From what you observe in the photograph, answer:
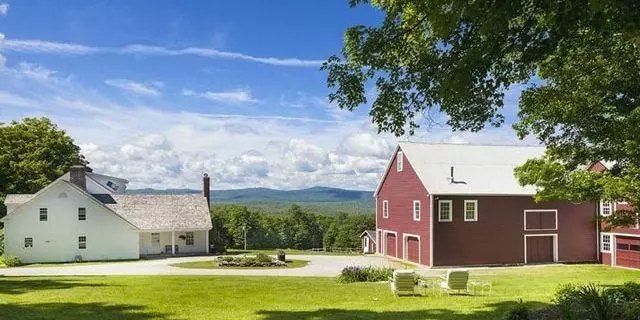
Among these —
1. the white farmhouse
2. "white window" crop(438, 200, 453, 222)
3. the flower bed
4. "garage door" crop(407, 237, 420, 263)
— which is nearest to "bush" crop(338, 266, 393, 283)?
the flower bed

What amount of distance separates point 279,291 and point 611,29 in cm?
1481

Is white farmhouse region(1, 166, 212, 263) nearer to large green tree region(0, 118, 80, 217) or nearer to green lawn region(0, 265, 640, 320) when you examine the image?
large green tree region(0, 118, 80, 217)

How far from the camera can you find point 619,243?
40.1m

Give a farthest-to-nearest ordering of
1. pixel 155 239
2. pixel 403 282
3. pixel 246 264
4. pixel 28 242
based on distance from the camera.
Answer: pixel 155 239, pixel 28 242, pixel 246 264, pixel 403 282

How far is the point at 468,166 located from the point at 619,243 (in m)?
11.4

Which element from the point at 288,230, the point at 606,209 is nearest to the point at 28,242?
the point at 606,209

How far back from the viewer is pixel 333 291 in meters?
20.6

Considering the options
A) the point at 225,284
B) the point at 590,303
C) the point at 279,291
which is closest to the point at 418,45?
the point at 590,303

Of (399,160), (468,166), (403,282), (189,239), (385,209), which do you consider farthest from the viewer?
(189,239)

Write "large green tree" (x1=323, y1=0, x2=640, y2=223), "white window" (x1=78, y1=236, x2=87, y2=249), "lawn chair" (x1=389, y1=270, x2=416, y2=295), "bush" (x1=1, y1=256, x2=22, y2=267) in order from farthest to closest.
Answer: "white window" (x1=78, y1=236, x2=87, y2=249) < "bush" (x1=1, y1=256, x2=22, y2=267) < "lawn chair" (x1=389, y1=270, x2=416, y2=295) < "large green tree" (x1=323, y1=0, x2=640, y2=223)

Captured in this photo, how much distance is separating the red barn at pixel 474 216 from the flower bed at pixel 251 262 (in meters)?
10.3

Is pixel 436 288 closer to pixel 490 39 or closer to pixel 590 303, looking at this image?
pixel 590 303

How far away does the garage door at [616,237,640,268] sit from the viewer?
124 feet

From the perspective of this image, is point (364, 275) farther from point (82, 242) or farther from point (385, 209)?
point (82, 242)
